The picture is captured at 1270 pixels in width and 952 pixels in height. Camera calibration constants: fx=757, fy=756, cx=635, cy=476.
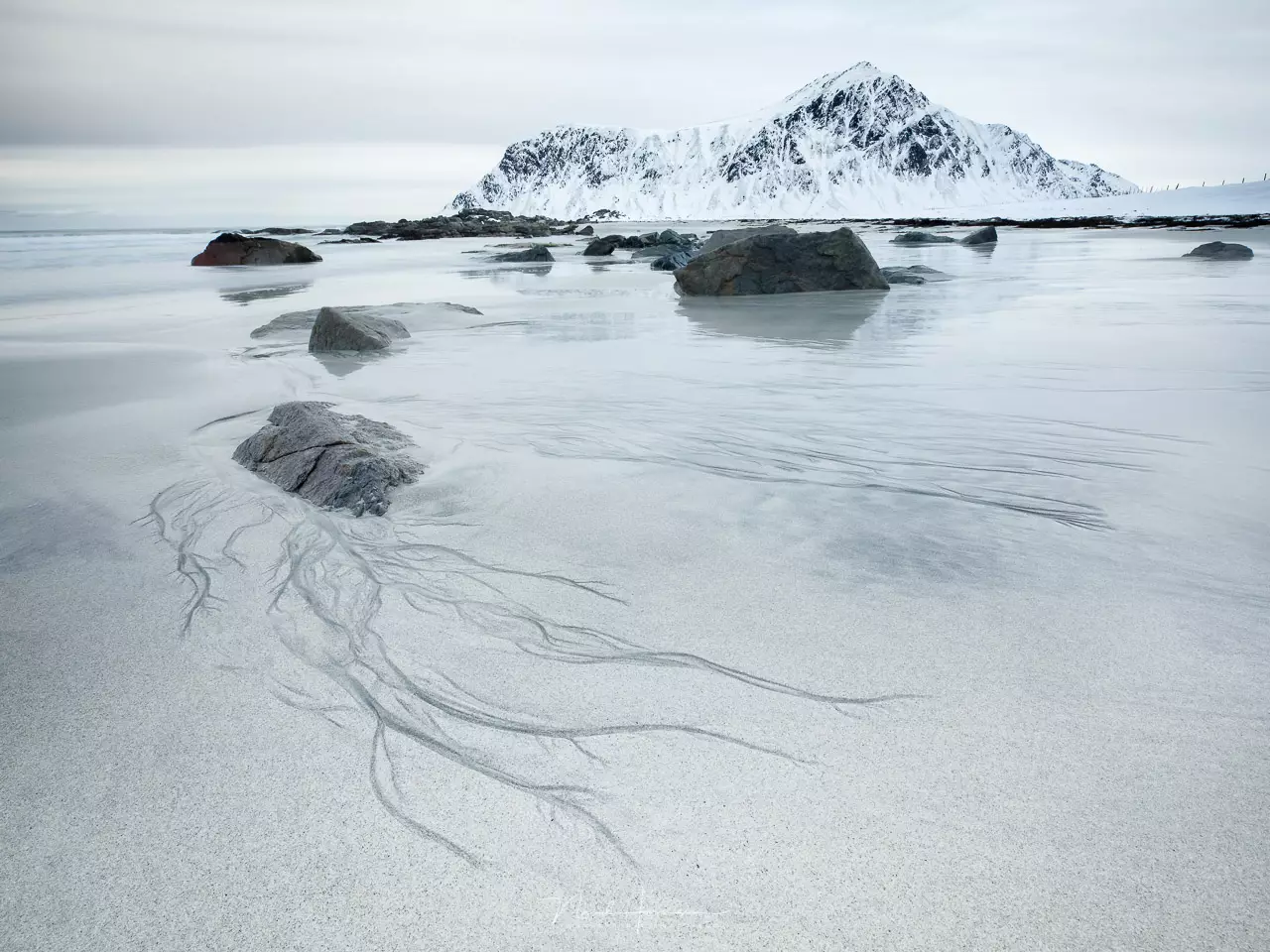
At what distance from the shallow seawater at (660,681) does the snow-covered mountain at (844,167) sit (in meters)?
173

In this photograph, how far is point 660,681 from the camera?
175 centimetres

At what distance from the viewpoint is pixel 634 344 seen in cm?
666

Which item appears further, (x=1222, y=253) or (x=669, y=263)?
(x=1222, y=253)

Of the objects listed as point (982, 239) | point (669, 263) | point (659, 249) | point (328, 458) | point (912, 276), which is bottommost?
point (328, 458)

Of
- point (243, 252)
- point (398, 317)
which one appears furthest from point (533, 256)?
point (398, 317)

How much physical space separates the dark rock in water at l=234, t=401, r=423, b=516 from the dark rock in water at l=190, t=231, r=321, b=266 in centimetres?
1797

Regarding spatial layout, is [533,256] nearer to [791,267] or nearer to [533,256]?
A: [533,256]

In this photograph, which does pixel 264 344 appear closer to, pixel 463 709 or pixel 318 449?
pixel 318 449

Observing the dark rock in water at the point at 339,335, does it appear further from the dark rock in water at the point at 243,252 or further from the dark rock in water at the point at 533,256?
the dark rock in water at the point at 243,252

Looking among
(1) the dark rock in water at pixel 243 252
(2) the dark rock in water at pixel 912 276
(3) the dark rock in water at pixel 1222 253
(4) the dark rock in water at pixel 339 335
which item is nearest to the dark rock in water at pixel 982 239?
(3) the dark rock in water at pixel 1222 253

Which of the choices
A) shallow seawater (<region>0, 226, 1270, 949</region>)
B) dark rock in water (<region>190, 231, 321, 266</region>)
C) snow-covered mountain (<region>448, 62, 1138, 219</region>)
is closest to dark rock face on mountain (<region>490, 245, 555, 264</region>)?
dark rock in water (<region>190, 231, 321, 266</region>)

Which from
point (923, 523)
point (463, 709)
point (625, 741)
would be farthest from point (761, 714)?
point (923, 523)

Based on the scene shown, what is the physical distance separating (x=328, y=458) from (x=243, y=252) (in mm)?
18681

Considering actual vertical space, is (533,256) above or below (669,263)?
above
